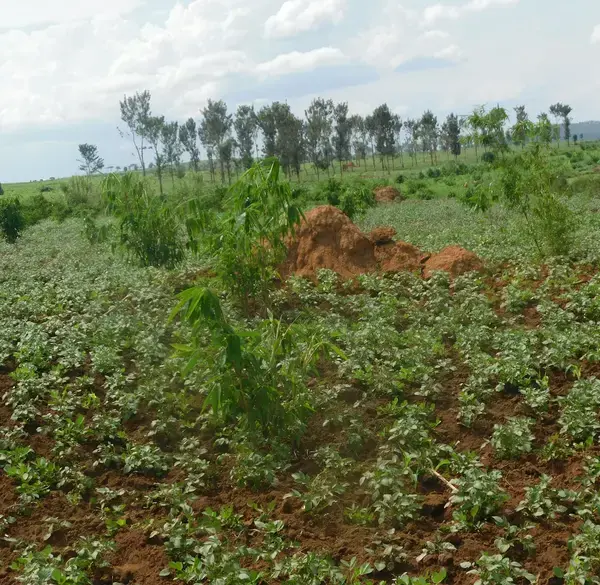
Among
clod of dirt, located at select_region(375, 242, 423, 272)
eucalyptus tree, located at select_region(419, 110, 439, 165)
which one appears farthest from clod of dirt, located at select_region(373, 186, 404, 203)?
eucalyptus tree, located at select_region(419, 110, 439, 165)

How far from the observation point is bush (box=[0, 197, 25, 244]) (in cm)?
1867

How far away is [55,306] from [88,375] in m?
2.77

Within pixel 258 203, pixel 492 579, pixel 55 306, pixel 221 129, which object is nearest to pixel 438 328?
pixel 258 203

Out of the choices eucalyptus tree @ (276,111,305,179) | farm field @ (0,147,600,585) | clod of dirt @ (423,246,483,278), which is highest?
eucalyptus tree @ (276,111,305,179)

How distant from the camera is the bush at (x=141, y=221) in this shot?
9.34 meters

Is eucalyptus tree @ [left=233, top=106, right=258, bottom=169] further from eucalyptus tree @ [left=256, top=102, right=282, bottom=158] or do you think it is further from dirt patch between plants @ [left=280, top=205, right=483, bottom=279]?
dirt patch between plants @ [left=280, top=205, right=483, bottom=279]

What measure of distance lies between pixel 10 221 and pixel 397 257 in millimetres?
12598

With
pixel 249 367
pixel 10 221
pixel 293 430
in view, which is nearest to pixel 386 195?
pixel 10 221

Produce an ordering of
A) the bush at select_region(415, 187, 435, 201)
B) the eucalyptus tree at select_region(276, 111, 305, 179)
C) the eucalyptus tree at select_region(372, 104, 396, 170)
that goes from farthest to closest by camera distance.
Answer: the eucalyptus tree at select_region(372, 104, 396, 170), the eucalyptus tree at select_region(276, 111, 305, 179), the bush at select_region(415, 187, 435, 201)

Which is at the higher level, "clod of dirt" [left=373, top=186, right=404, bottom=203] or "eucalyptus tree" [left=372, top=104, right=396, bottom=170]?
"eucalyptus tree" [left=372, top=104, right=396, bottom=170]

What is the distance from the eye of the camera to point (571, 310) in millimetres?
7539

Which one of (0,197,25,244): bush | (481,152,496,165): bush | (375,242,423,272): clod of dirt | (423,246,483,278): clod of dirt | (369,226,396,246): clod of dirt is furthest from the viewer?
(0,197,25,244): bush

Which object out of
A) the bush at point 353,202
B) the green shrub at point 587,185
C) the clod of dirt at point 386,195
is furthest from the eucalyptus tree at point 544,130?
the clod of dirt at point 386,195

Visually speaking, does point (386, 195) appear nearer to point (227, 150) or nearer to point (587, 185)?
point (587, 185)
